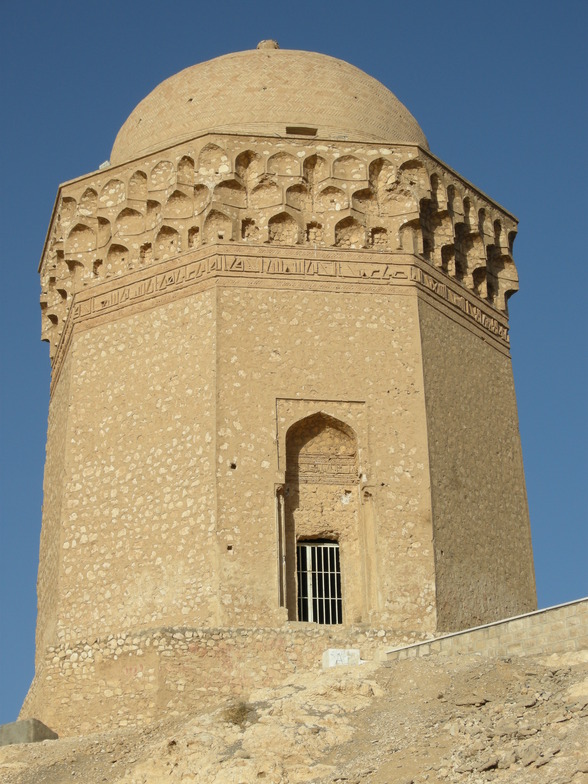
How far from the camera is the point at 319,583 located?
43.5 feet

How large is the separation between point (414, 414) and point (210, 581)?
8.99 feet

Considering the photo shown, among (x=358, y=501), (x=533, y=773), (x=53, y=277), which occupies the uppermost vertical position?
(x=53, y=277)

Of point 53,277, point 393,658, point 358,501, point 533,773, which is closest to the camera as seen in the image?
point 533,773

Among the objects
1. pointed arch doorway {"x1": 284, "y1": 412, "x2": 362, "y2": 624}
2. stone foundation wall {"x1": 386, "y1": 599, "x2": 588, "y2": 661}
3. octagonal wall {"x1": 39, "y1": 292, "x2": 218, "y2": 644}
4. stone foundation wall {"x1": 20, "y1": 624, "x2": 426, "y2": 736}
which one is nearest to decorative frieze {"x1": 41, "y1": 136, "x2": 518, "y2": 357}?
octagonal wall {"x1": 39, "y1": 292, "x2": 218, "y2": 644}

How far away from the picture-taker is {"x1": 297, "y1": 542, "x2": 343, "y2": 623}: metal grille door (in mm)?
13125

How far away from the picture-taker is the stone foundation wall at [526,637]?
10258 millimetres

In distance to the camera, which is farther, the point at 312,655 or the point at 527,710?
the point at 312,655

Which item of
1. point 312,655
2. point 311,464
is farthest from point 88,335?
point 312,655

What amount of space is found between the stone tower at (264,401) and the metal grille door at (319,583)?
0.07 feet

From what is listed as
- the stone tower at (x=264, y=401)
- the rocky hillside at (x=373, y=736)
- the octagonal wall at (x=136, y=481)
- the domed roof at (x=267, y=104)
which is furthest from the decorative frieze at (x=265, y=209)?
the rocky hillside at (x=373, y=736)

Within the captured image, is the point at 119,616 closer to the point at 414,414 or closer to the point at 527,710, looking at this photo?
the point at 414,414

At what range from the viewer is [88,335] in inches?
574

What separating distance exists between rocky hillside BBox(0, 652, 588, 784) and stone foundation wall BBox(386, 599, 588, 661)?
0.52 ft

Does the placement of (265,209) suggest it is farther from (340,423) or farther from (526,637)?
(526,637)
